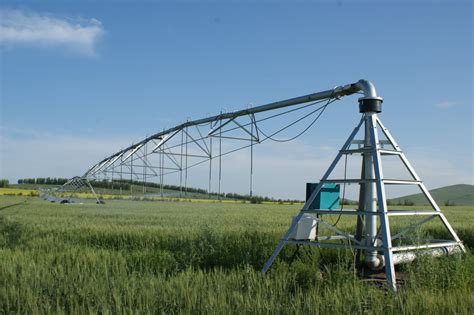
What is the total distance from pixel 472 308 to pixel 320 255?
463 centimetres

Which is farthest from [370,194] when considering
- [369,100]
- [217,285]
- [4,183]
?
[4,183]

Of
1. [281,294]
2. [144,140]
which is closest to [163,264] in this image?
[281,294]

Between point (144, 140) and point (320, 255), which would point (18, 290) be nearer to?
point (320, 255)

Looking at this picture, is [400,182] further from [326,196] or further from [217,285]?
[217,285]

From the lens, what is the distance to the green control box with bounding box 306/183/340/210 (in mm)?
8814

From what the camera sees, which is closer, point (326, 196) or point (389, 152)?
point (389, 152)

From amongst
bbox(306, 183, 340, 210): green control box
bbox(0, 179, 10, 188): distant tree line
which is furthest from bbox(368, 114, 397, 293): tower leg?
bbox(0, 179, 10, 188): distant tree line

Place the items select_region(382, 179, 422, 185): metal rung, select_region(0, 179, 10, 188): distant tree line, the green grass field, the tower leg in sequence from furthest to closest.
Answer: select_region(0, 179, 10, 188): distant tree line → select_region(382, 179, 422, 185): metal rung → the tower leg → the green grass field

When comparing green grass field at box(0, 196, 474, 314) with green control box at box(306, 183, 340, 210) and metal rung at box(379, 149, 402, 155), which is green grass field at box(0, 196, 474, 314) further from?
metal rung at box(379, 149, 402, 155)

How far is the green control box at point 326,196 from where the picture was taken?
881 centimetres

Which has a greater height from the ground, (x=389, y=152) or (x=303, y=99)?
(x=303, y=99)

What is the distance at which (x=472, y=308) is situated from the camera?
539 centimetres

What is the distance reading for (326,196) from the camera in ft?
29.1

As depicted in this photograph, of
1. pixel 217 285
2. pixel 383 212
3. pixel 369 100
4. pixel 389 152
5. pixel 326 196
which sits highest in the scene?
pixel 369 100
